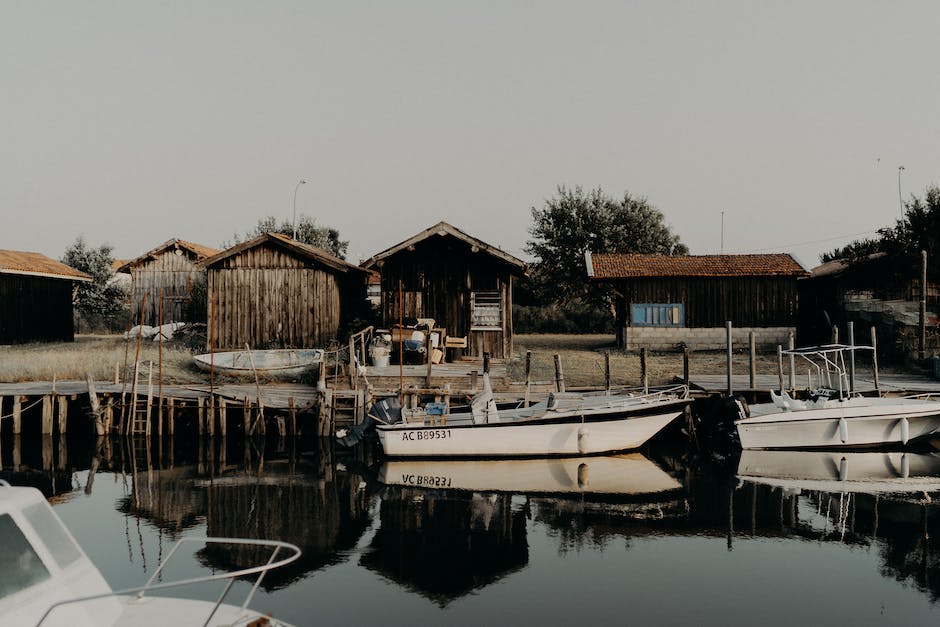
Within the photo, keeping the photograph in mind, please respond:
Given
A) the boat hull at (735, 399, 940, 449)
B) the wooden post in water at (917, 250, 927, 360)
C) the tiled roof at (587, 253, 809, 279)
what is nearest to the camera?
the boat hull at (735, 399, 940, 449)

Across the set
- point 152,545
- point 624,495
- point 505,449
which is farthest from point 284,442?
point 624,495

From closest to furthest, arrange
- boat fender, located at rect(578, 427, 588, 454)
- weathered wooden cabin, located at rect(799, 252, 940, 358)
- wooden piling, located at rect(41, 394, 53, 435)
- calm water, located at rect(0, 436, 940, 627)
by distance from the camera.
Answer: calm water, located at rect(0, 436, 940, 627) → boat fender, located at rect(578, 427, 588, 454) → wooden piling, located at rect(41, 394, 53, 435) → weathered wooden cabin, located at rect(799, 252, 940, 358)

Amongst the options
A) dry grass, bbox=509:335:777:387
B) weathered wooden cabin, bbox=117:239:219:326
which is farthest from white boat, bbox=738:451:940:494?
weathered wooden cabin, bbox=117:239:219:326

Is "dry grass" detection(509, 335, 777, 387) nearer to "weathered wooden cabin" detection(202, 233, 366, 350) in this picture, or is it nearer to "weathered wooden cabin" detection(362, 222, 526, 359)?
"weathered wooden cabin" detection(362, 222, 526, 359)

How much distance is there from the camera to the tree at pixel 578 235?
51.0m

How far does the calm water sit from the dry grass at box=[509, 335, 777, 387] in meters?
4.74

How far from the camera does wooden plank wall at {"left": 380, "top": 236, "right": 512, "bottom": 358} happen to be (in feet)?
91.6

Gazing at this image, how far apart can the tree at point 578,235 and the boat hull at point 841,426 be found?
2954 cm

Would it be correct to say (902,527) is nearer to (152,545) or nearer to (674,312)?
(152,545)

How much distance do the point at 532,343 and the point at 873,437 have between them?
76.6 feet

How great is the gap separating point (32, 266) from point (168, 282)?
6.34m

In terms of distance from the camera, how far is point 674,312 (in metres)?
34.8

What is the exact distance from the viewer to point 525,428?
62.5 feet

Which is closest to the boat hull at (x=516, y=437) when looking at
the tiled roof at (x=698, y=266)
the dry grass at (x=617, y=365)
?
the dry grass at (x=617, y=365)
